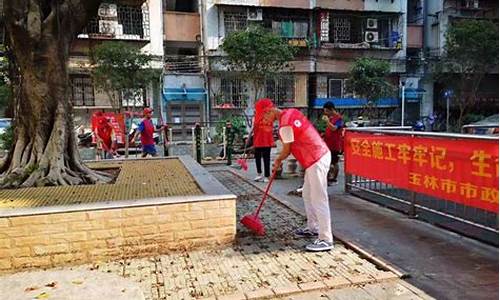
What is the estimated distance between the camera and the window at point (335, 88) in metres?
25.7

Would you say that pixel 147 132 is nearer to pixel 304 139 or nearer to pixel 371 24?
pixel 304 139

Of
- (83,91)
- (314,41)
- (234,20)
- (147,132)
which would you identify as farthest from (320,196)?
(314,41)

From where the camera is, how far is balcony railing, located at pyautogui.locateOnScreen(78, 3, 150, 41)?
69.6 feet

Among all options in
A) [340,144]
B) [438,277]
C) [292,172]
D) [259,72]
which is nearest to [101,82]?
[259,72]

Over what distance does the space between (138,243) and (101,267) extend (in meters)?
0.41

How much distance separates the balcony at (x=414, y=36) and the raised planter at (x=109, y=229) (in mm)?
25400

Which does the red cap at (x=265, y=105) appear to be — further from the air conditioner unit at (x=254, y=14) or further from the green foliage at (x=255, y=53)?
the air conditioner unit at (x=254, y=14)

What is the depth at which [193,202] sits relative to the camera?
15.0ft

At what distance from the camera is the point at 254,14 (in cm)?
2383

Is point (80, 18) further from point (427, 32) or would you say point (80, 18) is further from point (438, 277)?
point (427, 32)

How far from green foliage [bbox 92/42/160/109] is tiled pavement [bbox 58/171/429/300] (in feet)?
51.1

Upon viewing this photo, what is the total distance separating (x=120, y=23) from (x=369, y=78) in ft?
41.0

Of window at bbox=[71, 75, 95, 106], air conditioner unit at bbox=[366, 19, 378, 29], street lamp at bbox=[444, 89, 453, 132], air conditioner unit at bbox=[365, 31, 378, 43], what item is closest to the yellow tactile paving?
window at bbox=[71, 75, 95, 106]

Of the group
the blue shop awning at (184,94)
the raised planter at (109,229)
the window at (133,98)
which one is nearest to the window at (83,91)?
the window at (133,98)
